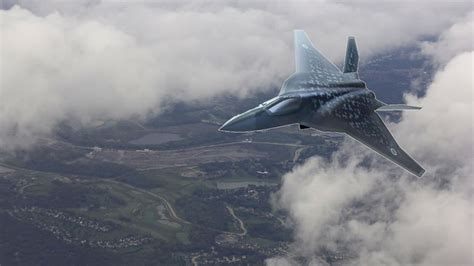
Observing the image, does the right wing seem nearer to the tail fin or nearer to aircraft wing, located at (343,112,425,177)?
aircraft wing, located at (343,112,425,177)

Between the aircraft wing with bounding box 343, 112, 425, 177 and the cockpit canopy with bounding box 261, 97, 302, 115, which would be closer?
the cockpit canopy with bounding box 261, 97, 302, 115

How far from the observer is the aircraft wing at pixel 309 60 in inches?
3071

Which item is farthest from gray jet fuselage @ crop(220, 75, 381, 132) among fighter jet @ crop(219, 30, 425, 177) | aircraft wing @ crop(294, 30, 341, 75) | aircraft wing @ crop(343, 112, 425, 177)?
aircraft wing @ crop(294, 30, 341, 75)

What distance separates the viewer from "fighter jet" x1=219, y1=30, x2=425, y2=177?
61719 mm

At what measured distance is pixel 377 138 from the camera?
67.4 m

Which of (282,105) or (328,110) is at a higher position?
(282,105)

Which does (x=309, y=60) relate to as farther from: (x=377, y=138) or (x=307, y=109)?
(x=377, y=138)

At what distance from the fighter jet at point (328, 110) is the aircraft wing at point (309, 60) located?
0.54 ft

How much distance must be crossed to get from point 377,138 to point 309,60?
2071 cm

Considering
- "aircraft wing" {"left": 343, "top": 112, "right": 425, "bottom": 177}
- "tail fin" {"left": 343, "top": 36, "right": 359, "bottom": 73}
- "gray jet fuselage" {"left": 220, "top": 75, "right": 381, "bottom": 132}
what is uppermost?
"tail fin" {"left": 343, "top": 36, "right": 359, "bottom": 73}

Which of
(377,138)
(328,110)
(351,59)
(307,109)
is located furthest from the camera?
(351,59)

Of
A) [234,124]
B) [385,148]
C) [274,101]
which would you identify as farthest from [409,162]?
[234,124]

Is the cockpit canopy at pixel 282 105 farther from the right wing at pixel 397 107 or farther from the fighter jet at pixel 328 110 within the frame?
the right wing at pixel 397 107

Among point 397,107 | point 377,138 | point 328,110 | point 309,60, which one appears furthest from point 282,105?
point 309,60
